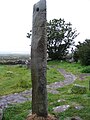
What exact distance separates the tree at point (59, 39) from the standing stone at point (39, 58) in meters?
38.5

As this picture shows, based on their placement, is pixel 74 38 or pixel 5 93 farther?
pixel 74 38

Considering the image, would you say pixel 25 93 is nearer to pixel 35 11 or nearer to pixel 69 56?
→ pixel 35 11

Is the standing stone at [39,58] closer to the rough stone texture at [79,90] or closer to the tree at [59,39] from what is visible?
the rough stone texture at [79,90]

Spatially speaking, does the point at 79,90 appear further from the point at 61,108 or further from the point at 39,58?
the point at 39,58

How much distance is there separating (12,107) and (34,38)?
11.6ft

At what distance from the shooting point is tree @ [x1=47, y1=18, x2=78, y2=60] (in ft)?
159

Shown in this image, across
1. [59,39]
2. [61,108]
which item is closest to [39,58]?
[61,108]

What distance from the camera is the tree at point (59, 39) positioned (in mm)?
48344

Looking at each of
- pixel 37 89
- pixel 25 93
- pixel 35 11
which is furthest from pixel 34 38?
pixel 25 93

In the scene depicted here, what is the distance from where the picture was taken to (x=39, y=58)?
9.41 m

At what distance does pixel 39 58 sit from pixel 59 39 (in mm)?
39338

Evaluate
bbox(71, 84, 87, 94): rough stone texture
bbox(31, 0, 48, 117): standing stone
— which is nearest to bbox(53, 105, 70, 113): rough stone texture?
bbox(31, 0, 48, 117): standing stone

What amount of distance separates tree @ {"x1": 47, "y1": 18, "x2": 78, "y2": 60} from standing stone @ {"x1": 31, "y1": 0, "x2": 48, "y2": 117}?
126ft

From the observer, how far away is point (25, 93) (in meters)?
16.1
